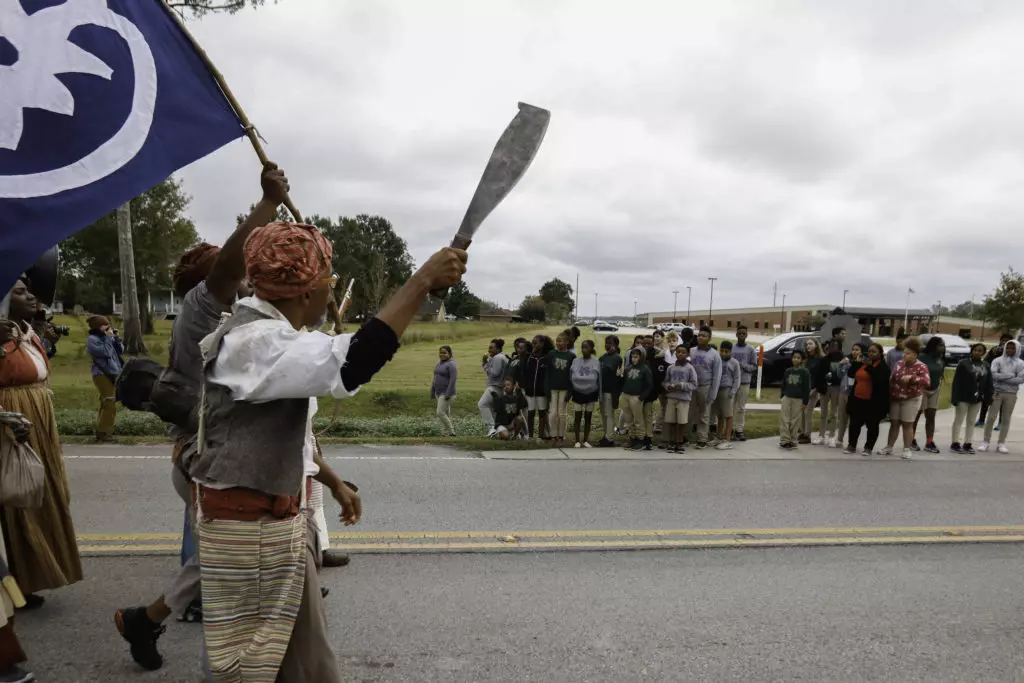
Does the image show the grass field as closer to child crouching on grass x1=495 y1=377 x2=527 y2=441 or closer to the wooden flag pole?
child crouching on grass x1=495 y1=377 x2=527 y2=441

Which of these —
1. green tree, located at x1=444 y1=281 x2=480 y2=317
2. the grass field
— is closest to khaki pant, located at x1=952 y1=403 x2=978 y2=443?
the grass field

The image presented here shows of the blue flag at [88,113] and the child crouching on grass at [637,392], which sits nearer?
the blue flag at [88,113]

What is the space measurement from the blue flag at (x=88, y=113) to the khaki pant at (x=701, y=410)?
818 centimetres

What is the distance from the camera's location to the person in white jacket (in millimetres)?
10227

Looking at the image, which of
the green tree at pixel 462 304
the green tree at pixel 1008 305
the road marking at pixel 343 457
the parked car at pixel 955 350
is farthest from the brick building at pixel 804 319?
the road marking at pixel 343 457

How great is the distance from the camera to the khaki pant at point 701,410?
10180 millimetres

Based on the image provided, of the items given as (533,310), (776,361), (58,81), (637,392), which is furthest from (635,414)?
(533,310)

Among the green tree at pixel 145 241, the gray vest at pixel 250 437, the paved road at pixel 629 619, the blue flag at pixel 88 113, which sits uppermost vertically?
the green tree at pixel 145 241

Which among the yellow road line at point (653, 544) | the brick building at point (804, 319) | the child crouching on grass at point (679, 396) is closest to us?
the yellow road line at point (653, 544)

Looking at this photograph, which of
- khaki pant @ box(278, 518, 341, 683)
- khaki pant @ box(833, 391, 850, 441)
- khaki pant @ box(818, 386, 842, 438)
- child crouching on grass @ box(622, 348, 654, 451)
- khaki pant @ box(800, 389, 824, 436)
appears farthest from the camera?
khaki pant @ box(800, 389, 824, 436)

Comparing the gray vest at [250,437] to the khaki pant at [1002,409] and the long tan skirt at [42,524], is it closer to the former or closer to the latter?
the long tan skirt at [42,524]

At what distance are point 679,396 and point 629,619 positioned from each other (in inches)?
245

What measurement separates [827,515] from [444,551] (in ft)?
11.5

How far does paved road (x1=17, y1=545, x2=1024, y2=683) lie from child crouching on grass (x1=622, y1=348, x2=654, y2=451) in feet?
16.1
